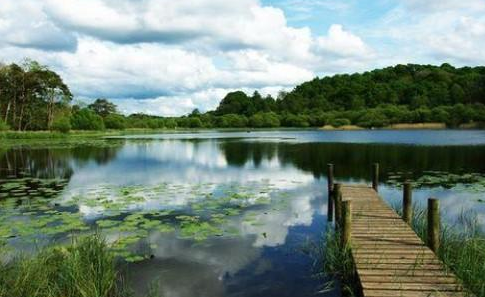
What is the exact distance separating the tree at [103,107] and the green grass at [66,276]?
14879 cm

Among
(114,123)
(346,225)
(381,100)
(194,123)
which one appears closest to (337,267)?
(346,225)

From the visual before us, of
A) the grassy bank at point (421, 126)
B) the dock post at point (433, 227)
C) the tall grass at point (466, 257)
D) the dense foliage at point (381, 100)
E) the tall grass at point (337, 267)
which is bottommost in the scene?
the tall grass at point (337, 267)

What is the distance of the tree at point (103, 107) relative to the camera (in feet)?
487

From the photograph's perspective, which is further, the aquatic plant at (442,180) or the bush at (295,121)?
the bush at (295,121)

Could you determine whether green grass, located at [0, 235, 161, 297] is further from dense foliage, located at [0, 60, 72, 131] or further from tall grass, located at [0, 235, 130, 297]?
dense foliage, located at [0, 60, 72, 131]

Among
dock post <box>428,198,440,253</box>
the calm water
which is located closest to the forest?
the calm water

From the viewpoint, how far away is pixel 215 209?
14.9 meters

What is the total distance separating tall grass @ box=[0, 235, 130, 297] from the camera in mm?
6461

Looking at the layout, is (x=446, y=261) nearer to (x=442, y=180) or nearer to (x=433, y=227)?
(x=433, y=227)

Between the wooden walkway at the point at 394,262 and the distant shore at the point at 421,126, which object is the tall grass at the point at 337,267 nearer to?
the wooden walkway at the point at 394,262

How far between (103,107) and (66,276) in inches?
5993

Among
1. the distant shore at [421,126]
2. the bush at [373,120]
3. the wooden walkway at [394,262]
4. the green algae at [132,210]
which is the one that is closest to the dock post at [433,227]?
the wooden walkway at [394,262]

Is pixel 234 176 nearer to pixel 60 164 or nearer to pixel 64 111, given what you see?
pixel 60 164

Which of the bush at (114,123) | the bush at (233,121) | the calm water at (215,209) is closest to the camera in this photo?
the calm water at (215,209)
